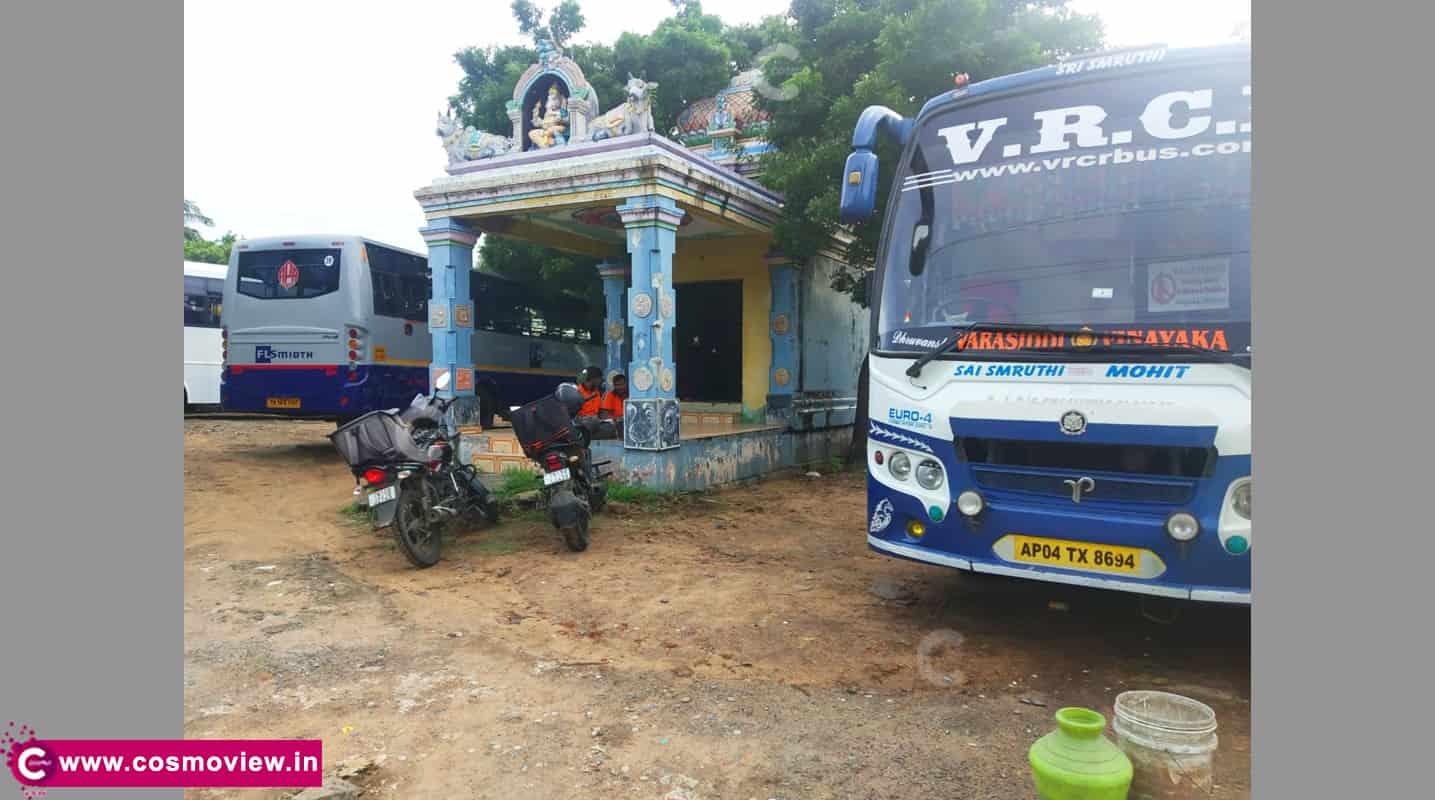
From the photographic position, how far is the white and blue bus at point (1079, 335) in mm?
3475

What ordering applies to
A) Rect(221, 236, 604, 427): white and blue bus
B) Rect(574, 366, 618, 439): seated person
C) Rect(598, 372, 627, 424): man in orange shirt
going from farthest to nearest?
Rect(221, 236, 604, 427): white and blue bus < Rect(598, 372, 627, 424): man in orange shirt < Rect(574, 366, 618, 439): seated person

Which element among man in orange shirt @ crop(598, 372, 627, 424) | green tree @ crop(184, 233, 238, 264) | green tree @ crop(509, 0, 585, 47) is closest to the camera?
man in orange shirt @ crop(598, 372, 627, 424)

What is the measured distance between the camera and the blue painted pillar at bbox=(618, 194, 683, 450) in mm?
8469

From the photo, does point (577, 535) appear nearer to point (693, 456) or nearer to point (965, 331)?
point (693, 456)

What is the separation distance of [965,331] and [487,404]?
10418 millimetres

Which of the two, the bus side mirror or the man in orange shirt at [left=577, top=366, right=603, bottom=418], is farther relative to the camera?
the man in orange shirt at [left=577, top=366, right=603, bottom=418]

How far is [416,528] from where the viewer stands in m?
5.89

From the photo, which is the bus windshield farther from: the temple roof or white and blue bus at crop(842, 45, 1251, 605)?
the temple roof

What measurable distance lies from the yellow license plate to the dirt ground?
556mm

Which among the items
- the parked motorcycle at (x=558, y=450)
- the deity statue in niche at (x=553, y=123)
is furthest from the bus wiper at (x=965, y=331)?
the deity statue in niche at (x=553, y=123)

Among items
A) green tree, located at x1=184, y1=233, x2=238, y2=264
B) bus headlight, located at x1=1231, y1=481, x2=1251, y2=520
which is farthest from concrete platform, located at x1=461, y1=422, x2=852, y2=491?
green tree, located at x1=184, y1=233, x2=238, y2=264

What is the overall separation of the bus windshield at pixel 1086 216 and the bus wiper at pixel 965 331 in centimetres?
3

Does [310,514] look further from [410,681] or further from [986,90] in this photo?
[986,90]

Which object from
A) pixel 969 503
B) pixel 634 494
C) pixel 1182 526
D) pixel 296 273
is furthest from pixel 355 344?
pixel 1182 526
